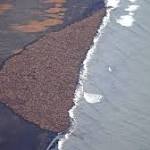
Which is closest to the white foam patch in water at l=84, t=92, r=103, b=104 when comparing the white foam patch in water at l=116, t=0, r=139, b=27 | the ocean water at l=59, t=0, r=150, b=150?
the ocean water at l=59, t=0, r=150, b=150

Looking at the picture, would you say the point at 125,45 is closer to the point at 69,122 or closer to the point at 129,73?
the point at 129,73

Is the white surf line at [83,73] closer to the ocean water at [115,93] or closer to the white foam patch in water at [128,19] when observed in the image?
the ocean water at [115,93]

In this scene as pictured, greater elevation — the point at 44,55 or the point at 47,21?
the point at 47,21

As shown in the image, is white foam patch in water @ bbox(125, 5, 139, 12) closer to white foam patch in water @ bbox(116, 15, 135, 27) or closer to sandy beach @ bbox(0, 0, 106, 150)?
white foam patch in water @ bbox(116, 15, 135, 27)


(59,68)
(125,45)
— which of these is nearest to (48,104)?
(59,68)

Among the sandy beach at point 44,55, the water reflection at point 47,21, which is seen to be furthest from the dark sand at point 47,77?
the water reflection at point 47,21

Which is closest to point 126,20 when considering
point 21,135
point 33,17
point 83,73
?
point 33,17

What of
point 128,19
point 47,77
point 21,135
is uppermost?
point 128,19

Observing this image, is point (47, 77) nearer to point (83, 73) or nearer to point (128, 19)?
point (83, 73)
